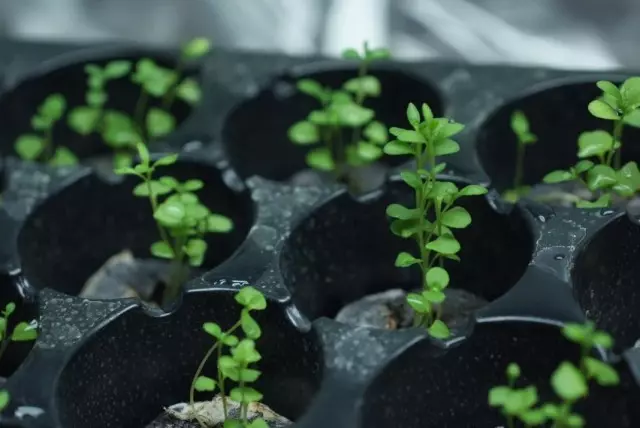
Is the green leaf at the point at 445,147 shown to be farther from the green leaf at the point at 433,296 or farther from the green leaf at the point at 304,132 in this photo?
the green leaf at the point at 304,132

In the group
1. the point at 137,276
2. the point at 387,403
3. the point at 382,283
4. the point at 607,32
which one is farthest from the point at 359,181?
the point at 607,32

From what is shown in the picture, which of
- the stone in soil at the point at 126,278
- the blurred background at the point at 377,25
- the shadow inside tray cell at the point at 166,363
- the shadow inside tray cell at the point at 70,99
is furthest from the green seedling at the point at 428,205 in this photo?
the blurred background at the point at 377,25

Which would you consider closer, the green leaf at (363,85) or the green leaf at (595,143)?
the green leaf at (595,143)

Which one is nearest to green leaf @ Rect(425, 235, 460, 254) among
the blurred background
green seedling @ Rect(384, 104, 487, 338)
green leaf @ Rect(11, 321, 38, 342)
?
green seedling @ Rect(384, 104, 487, 338)

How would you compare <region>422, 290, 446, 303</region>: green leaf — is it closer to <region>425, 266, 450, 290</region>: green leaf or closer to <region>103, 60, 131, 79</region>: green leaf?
<region>425, 266, 450, 290</region>: green leaf

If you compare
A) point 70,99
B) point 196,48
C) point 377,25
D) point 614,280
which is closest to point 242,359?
point 614,280

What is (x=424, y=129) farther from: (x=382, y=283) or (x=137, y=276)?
(x=137, y=276)
